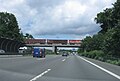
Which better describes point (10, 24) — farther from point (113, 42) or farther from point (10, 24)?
point (113, 42)

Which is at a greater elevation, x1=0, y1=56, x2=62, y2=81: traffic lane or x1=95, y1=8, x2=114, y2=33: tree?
x1=95, y1=8, x2=114, y2=33: tree

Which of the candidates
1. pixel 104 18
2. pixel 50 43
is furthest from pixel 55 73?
pixel 50 43

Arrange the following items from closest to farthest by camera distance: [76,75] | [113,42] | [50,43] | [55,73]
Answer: [76,75], [55,73], [113,42], [50,43]

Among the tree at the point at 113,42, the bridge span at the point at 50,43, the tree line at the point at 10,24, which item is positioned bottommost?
the tree at the point at 113,42

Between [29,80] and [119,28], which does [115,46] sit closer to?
[119,28]

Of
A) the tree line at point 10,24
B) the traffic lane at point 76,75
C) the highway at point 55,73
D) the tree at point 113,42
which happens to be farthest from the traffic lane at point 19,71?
the tree line at point 10,24

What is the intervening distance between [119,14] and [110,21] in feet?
21.5

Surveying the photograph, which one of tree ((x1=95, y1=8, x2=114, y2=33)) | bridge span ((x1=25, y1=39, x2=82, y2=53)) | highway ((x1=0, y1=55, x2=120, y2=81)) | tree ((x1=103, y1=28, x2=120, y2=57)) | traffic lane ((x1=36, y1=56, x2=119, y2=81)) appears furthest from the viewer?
bridge span ((x1=25, y1=39, x2=82, y2=53))

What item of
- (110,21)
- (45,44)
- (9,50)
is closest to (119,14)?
(110,21)

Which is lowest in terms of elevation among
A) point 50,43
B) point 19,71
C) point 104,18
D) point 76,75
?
point 76,75

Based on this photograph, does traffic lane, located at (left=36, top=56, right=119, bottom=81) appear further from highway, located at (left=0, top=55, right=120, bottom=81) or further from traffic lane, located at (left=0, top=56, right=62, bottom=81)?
traffic lane, located at (left=0, top=56, right=62, bottom=81)

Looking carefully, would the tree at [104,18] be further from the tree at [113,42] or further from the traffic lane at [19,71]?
the traffic lane at [19,71]

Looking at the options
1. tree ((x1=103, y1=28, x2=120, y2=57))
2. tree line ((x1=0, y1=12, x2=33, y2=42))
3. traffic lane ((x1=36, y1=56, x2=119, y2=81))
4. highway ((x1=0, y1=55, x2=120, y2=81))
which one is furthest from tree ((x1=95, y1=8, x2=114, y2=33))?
tree line ((x1=0, y1=12, x2=33, y2=42))

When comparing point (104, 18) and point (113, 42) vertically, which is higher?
point (104, 18)
